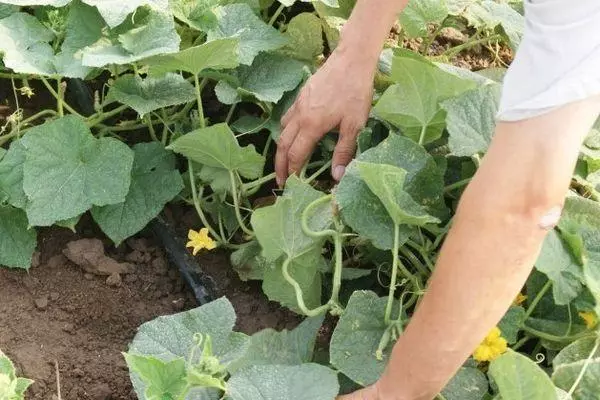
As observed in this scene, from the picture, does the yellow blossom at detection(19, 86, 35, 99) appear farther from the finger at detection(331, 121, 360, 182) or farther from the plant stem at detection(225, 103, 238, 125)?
the finger at detection(331, 121, 360, 182)

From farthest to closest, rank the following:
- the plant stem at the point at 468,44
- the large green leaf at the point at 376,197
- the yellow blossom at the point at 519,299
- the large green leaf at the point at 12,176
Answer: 1. the plant stem at the point at 468,44
2. the large green leaf at the point at 12,176
3. the yellow blossom at the point at 519,299
4. the large green leaf at the point at 376,197

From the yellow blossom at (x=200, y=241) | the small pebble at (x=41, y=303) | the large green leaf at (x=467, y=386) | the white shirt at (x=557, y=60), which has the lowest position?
the small pebble at (x=41, y=303)

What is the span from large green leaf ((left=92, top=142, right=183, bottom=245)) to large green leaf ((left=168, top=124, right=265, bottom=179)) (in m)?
0.08

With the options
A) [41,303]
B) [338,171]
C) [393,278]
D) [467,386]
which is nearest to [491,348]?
[467,386]

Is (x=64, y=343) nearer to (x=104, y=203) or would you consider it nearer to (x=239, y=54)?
(x=104, y=203)

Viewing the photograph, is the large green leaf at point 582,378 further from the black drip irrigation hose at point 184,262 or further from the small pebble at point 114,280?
the small pebble at point 114,280

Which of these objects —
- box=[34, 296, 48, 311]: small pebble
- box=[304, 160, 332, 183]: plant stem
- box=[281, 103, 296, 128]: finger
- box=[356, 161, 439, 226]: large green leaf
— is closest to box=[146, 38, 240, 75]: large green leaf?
box=[281, 103, 296, 128]: finger

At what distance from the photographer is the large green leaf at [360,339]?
1.27 metres

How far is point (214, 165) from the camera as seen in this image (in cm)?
159

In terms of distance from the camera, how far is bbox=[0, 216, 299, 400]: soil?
147 centimetres

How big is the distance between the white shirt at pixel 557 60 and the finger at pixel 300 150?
687 millimetres

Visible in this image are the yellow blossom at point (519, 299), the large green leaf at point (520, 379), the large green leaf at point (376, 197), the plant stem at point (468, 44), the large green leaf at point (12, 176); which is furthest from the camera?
the plant stem at point (468, 44)

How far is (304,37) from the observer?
69.2 inches

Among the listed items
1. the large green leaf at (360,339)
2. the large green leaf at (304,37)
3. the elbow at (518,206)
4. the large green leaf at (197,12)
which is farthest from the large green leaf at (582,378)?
the large green leaf at (197,12)
